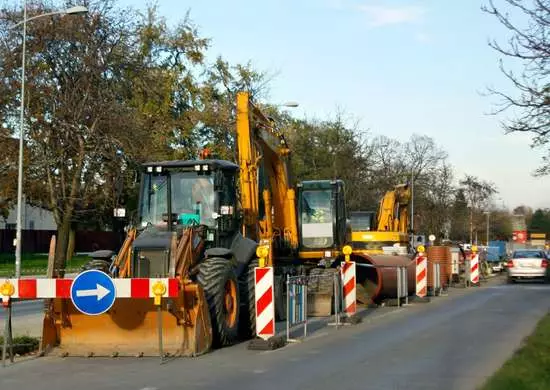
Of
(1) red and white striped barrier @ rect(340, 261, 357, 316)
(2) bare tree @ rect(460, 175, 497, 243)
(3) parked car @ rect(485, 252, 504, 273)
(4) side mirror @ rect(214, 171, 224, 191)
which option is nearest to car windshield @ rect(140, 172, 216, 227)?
(4) side mirror @ rect(214, 171, 224, 191)

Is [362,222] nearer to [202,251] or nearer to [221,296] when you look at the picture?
[202,251]

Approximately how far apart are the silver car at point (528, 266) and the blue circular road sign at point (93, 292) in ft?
85.6

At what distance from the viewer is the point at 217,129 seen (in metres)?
47.5

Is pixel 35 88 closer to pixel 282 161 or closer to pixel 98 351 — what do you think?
pixel 282 161

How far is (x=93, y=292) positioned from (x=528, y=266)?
2624cm

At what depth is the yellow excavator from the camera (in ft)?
93.0

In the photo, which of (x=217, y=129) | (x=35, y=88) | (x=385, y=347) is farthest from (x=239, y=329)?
(x=217, y=129)

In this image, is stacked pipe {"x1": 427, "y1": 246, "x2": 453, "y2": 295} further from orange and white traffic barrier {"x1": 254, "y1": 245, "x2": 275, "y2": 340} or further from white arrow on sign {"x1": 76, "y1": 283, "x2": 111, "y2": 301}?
white arrow on sign {"x1": 76, "y1": 283, "x2": 111, "y2": 301}

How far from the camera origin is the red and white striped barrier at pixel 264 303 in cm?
1312

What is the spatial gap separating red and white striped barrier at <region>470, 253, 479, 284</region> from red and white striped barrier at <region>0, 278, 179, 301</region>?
22.0 m

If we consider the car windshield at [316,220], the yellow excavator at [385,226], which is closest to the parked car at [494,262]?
the yellow excavator at [385,226]

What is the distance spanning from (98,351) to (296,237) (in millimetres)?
9043

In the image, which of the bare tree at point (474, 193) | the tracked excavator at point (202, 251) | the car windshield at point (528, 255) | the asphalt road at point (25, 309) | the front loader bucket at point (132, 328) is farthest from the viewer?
the bare tree at point (474, 193)

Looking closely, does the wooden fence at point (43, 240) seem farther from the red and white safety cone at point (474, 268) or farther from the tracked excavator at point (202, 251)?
the tracked excavator at point (202, 251)
